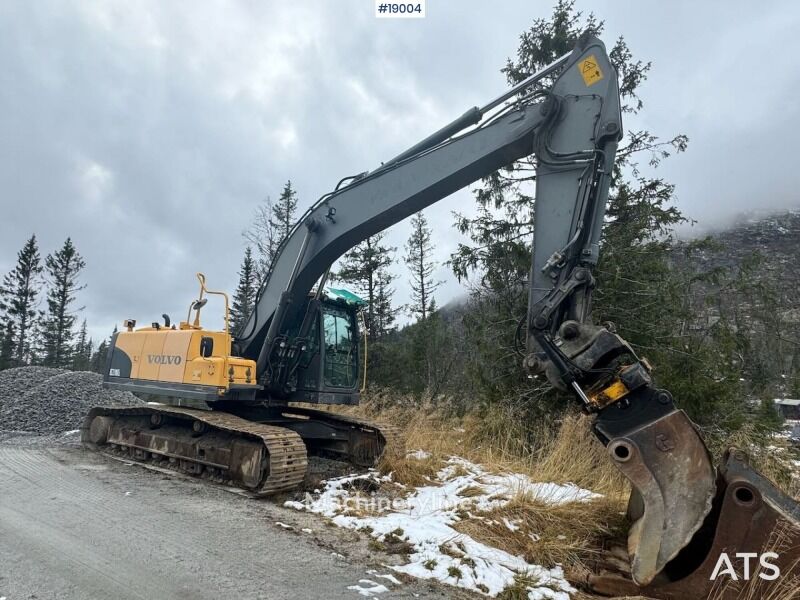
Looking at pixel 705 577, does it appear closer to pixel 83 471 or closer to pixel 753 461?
pixel 753 461

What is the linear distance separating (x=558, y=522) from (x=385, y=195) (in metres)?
4.00

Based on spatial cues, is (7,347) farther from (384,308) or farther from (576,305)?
(576,305)

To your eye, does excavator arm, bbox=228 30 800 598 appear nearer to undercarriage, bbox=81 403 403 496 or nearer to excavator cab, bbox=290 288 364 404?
excavator cab, bbox=290 288 364 404

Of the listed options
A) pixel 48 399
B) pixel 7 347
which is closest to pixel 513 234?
pixel 48 399

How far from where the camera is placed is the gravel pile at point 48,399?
10.3 m

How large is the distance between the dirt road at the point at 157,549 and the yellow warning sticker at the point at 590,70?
4.58 metres

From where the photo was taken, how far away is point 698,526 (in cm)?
319

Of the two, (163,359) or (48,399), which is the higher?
(163,359)

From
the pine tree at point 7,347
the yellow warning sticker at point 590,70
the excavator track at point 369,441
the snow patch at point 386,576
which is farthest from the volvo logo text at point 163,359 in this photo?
the pine tree at point 7,347

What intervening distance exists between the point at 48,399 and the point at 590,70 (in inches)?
487

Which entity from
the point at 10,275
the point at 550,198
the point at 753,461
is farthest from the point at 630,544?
the point at 10,275

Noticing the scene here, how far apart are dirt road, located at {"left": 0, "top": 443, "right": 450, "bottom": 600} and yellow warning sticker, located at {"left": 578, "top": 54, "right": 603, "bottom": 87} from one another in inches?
180

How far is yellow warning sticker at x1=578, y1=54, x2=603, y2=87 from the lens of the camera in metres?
4.84

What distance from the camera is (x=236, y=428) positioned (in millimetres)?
6109
